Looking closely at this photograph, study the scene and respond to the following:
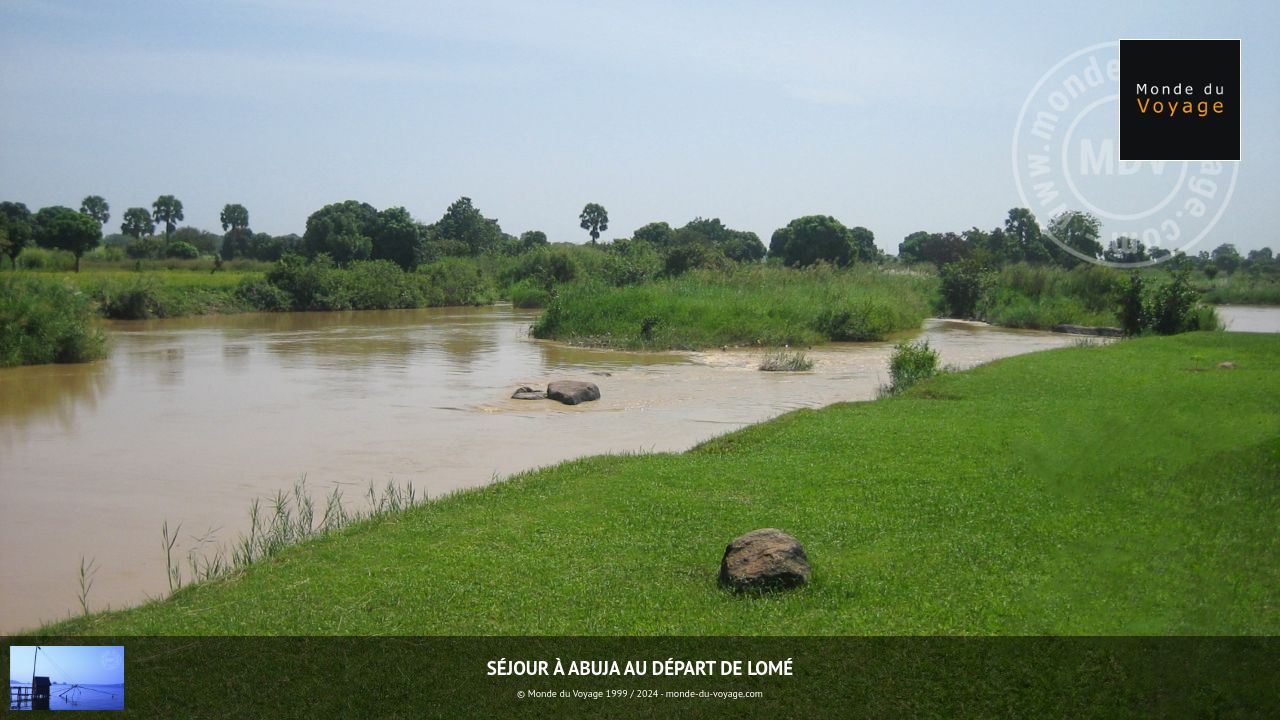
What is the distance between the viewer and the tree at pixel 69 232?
5269cm

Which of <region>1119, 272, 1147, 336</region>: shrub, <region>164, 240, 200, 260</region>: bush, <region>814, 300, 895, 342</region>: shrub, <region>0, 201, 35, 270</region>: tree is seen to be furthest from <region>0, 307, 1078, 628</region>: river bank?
<region>164, 240, 200, 260</region>: bush

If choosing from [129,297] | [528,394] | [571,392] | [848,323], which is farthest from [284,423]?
[129,297]

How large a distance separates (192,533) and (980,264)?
132 feet

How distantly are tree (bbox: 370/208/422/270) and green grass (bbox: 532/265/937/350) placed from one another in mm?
35710

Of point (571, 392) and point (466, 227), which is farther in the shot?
point (466, 227)

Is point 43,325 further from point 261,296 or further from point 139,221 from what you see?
point 139,221

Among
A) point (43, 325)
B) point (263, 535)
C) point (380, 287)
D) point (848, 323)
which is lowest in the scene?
point (263, 535)

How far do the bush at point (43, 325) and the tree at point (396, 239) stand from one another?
43.9 metres

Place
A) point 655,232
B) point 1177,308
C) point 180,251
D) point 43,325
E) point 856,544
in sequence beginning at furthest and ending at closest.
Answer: point 655,232 → point 180,251 → point 43,325 → point 1177,308 → point 856,544

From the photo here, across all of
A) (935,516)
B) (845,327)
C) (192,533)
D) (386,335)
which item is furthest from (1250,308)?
(192,533)

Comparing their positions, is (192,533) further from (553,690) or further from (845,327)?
(845,327)

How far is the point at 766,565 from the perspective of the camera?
6.19 m

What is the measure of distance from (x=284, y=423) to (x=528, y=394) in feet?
15.1

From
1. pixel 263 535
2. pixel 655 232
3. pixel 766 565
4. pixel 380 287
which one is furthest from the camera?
pixel 655 232
